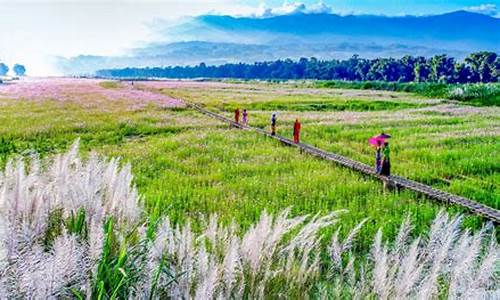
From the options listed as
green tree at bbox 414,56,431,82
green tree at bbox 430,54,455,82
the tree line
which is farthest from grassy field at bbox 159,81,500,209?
green tree at bbox 414,56,431,82

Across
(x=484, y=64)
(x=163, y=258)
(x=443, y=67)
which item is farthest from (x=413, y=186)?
(x=443, y=67)

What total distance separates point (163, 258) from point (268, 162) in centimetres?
1061

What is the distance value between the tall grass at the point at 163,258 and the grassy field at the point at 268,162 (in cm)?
64

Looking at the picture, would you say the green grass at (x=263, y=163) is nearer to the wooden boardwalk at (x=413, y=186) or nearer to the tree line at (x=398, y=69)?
the wooden boardwalk at (x=413, y=186)

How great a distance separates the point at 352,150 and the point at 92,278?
13.3 meters

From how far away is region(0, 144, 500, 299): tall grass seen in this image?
3.44 metres

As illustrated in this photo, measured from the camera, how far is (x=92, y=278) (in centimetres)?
386

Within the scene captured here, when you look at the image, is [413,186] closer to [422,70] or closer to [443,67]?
[443,67]

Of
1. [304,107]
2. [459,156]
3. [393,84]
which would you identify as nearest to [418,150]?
[459,156]

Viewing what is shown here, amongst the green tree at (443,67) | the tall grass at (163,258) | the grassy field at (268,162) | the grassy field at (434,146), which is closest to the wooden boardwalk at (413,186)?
the grassy field at (268,162)

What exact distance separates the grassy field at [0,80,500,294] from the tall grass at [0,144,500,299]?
0.64 meters

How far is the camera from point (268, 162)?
1427 cm

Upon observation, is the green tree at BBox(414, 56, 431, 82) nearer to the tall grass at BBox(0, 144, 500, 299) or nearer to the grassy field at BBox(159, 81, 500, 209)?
the grassy field at BBox(159, 81, 500, 209)

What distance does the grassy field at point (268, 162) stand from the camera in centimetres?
898
